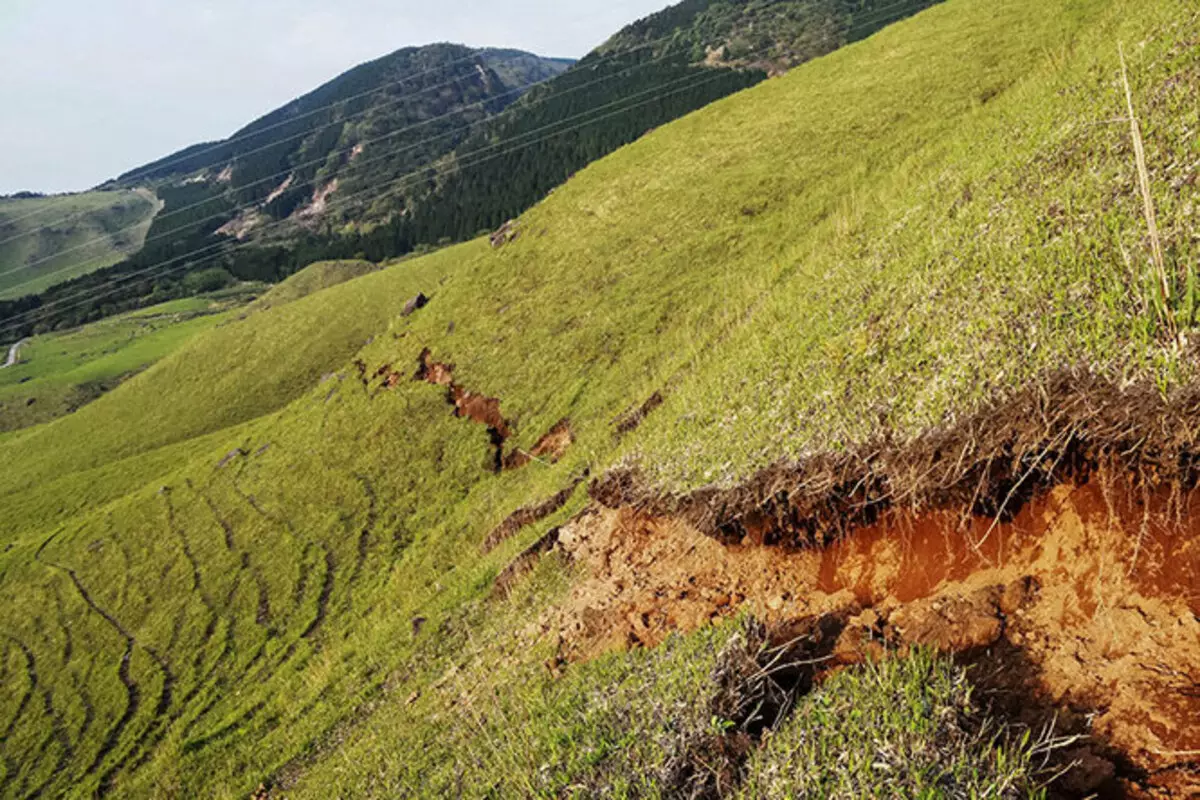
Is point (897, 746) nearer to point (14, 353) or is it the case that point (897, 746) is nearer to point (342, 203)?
point (14, 353)

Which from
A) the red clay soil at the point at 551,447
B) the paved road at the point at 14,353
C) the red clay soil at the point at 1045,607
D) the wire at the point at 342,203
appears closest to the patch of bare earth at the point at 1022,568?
the red clay soil at the point at 1045,607

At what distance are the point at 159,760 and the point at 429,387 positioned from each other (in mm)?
11832

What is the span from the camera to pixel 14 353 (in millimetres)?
87125

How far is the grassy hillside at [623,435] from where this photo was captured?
408cm

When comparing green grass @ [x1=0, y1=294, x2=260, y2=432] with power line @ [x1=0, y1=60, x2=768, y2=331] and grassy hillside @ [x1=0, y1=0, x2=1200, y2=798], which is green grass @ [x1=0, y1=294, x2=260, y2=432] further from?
power line @ [x1=0, y1=60, x2=768, y2=331]

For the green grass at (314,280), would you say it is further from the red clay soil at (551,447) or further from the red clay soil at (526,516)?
the red clay soil at (526,516)

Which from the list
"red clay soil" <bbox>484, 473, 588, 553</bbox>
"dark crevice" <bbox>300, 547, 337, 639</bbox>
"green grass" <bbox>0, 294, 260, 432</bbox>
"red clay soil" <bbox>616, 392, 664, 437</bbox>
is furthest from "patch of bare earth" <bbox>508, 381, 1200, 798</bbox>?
"green grass" <bbox>0, 294, 260, 432</bbox>

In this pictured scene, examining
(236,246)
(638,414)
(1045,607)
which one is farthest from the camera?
(236,246)

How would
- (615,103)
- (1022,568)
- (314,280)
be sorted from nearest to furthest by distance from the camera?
1. (1022,568)
2. (314,280)
3. (615,103)

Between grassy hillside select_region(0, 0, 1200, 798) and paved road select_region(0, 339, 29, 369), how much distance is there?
64933mm

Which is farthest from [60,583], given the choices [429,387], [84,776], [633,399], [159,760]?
[633,399]

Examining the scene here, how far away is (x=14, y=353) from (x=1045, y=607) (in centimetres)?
12096

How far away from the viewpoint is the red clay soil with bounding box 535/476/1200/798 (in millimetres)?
2987

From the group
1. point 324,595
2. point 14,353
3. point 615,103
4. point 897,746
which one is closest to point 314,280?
point 324,595
